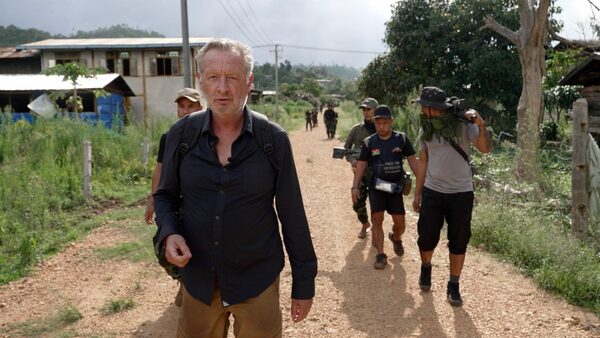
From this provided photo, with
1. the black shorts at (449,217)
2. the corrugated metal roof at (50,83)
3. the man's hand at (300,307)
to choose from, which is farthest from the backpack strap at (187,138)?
the corrugated metal roof at (50,83)

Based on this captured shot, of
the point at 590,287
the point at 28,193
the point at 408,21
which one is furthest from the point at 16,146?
the point at 408,21

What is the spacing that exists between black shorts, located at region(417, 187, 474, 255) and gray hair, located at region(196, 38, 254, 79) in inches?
105

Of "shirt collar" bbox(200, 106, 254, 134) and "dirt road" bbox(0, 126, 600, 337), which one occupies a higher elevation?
"shirt collar" bbox(200, 106, 254, 134)

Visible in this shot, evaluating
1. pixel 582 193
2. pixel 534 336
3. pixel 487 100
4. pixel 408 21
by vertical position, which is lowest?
pixel 534 336

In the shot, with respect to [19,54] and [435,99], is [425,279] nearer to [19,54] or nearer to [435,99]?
[435,99]

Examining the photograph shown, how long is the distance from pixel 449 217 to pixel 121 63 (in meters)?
25.6

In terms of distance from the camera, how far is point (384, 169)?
5.50 m

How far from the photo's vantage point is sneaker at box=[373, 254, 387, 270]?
17.9 feet

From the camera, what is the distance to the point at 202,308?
7.60 feet

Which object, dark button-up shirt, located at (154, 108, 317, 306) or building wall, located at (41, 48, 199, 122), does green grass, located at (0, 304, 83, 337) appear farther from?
building wall, located at (41, 48, 199, 122)

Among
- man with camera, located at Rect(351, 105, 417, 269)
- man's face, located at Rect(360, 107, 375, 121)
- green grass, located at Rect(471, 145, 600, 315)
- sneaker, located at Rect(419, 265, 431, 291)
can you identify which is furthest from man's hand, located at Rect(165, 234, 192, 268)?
man's face, located at Rect(360, 107, 375, 121)

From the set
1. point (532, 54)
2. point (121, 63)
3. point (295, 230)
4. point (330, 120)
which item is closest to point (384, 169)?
point (295, 230)

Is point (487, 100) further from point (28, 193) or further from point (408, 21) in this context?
point (28, 193)

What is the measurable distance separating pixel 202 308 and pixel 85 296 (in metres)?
3.04
